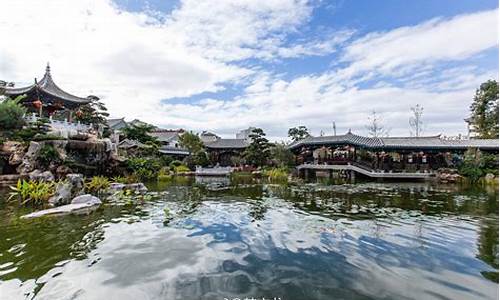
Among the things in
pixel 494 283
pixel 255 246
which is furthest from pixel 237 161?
pixel 494 283

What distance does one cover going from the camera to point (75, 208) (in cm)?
946

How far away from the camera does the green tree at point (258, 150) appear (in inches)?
1294

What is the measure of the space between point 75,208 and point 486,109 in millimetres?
39271

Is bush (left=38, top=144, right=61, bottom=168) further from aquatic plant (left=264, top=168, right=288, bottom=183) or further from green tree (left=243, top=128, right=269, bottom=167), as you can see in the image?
green tree (left=243, top=128, right=269, bottom=167)

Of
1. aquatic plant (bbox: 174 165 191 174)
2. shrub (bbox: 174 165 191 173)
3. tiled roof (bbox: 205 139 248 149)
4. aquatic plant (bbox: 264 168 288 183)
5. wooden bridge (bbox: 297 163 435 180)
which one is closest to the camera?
wooden bridge (bbox: 297 163 435 180)

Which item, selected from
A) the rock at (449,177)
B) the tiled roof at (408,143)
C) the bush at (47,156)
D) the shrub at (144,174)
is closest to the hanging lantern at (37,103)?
the bush at (47,156)

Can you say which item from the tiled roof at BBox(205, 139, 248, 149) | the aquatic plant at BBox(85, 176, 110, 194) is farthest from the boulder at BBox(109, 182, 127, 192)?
the tiled roof at BBox(205, 139, 248, 149)

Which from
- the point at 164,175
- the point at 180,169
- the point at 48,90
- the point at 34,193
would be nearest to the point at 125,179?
the point at 164,175

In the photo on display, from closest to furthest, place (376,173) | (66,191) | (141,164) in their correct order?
(66,191), (141,164), (376,173)

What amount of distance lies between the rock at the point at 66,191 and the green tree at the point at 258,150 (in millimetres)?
22175

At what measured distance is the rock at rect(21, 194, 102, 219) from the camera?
8.63 m

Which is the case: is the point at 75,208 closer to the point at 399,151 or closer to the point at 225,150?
the point at 399,151

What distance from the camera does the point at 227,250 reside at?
578 cm

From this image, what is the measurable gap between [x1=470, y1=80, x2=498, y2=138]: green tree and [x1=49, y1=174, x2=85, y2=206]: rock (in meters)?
37.6
